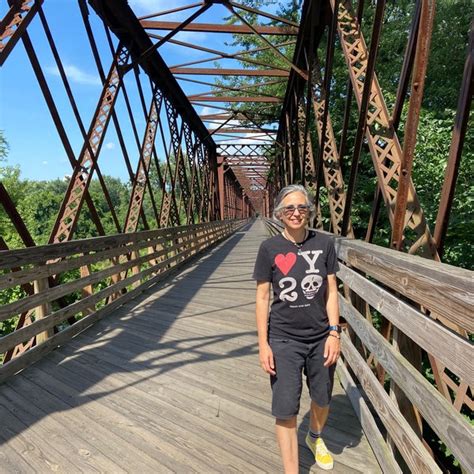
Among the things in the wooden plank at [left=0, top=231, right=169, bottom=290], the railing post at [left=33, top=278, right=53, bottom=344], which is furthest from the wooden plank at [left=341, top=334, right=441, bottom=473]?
the railing post at [left=33, top=278, right=53, bottom=344]

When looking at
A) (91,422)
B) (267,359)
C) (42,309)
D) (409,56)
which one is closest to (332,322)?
(267,359)

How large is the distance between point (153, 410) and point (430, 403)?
2234mm

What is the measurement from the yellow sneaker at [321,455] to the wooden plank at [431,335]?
38.3 inches

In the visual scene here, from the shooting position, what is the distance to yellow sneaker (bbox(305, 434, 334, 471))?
7.57ft

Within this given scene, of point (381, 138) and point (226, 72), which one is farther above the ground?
point (226, 72)

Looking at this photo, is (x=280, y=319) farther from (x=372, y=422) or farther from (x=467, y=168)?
(x=467, y=168)

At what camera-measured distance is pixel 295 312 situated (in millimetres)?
2102

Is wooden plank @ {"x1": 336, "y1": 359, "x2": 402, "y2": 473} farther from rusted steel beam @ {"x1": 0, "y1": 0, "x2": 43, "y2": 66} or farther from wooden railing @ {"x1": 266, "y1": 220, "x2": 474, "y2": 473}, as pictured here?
rusted steel beam @ {"x1": 0, "y1": 0, "x2": 43, "y2": 66}

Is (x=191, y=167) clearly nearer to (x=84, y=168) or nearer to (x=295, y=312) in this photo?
(x=84, y=168)

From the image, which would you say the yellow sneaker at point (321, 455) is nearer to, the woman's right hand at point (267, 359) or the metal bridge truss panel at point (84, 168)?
the woman's right hand at point (267, 359)

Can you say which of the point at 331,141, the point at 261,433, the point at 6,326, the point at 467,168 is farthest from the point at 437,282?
the point at 6,326

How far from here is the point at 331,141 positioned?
248 inches

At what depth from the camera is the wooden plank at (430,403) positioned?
50.6 inches

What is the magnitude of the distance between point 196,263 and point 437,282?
10.8m
